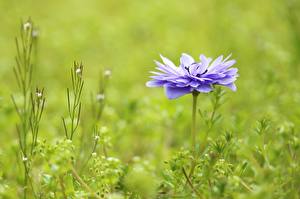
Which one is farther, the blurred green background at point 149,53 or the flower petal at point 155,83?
the blurred green background at point 149,53

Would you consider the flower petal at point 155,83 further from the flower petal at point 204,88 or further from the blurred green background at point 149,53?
the blurred green background at point 149,53

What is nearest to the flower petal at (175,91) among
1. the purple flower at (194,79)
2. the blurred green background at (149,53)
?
the purple flower at (194,79)

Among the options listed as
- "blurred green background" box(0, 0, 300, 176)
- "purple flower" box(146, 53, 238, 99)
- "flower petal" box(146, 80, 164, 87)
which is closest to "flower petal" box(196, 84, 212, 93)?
"purple flower" box(146, 53, 238, 99)

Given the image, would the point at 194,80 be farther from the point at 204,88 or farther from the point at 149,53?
the point at 149,53

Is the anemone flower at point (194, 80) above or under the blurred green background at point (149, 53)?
under

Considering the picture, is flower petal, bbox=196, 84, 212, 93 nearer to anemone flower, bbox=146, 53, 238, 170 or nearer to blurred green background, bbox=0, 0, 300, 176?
anemone flower, bbox=146, 53, 238, 170

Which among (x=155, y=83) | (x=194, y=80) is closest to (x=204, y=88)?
(x=194, y=80)
